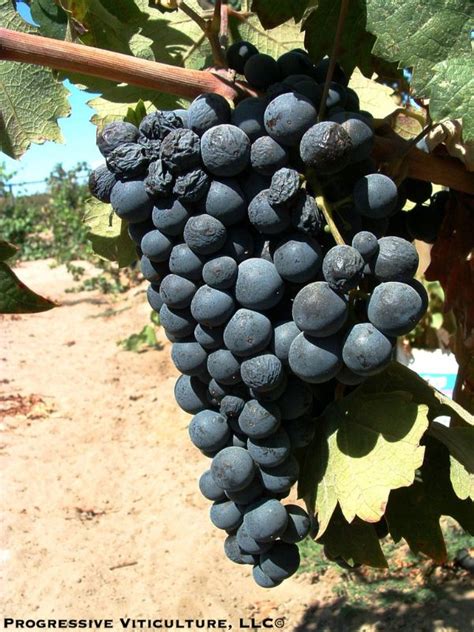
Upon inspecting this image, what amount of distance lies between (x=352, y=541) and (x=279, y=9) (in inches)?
33.6

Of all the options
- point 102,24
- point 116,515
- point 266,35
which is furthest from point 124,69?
point 116,515

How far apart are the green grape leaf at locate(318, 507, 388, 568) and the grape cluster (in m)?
0.13

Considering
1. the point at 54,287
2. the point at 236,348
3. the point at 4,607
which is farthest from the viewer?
the point at 54,287

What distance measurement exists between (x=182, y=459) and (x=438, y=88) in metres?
4.41

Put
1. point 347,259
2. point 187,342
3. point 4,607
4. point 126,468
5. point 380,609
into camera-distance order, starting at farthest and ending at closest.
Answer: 1. point 126,468
2. point 4,607
3. point 380,609
4. point 187,342
5. point 347,259

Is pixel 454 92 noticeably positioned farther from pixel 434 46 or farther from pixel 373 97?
pixel 373 97

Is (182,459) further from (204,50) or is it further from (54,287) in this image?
(54,287)

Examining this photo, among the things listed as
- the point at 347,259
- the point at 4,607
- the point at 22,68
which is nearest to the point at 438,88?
the point at 347,259

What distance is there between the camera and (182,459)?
501 cm

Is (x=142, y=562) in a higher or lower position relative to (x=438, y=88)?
lower

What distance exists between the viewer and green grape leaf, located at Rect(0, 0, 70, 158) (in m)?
1.18

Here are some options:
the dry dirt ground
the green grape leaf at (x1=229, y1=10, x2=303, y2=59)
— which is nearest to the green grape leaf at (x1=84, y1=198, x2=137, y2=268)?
the green grape leaf at (x1=229, y1=10, x2=303, y2=59)

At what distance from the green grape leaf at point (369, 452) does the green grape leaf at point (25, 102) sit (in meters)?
0.73

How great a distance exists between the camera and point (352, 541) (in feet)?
3.69
